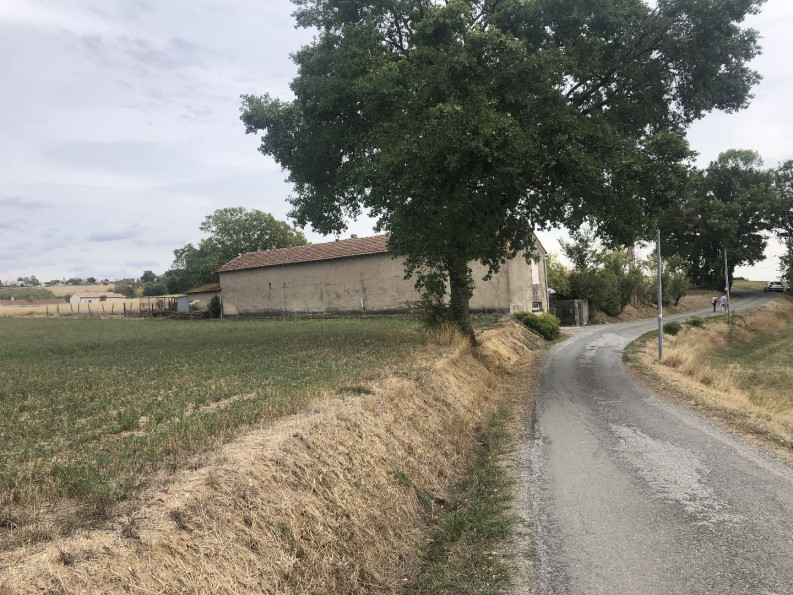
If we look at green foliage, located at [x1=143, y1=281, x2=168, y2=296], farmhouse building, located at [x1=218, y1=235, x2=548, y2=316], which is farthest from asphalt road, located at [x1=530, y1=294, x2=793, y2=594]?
green foliage, located at [x1=143, y1=281, x2=168, y2=296]

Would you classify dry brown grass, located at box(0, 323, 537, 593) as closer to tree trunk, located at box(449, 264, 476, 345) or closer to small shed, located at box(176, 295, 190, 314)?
tree trunk, located at box(449, 264, 476, 345)

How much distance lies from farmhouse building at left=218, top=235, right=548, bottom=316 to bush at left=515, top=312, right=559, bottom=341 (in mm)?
3372

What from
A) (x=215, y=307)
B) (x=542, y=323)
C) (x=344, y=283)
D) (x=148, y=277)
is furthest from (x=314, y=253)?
(x=148, y=277)

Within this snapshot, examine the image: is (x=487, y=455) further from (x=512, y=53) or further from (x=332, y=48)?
(x=332, y=48)

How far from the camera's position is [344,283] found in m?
41.9

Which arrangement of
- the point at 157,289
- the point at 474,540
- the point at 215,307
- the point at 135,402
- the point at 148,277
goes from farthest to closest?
the point at 148,277, the point at 157,289, the point at 215,307, the point at 135,402, the point at 474,540

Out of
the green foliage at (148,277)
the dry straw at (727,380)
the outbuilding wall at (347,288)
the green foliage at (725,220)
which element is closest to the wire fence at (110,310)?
the outbuilding wall at (347,288)

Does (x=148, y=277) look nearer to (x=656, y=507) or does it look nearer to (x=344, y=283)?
(x=344, y=283)

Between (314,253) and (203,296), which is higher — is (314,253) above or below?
above

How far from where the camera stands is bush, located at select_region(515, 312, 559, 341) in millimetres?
31797

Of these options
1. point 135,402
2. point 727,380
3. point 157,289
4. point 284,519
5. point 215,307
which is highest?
point 157,289

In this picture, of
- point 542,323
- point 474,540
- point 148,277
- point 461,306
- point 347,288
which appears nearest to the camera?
point 474,540

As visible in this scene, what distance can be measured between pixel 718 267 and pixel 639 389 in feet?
183

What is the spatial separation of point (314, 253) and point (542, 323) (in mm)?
20324
